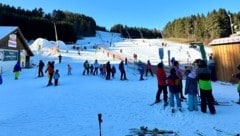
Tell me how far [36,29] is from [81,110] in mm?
91291

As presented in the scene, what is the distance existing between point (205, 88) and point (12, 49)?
3201 cm

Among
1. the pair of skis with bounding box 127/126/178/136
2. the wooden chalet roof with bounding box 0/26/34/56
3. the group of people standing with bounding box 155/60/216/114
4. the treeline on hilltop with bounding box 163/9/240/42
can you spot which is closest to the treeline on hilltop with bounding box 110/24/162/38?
the treeline on hilltop with bounding box 163/9/240/42

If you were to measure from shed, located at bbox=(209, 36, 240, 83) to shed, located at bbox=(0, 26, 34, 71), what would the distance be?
72.6ft

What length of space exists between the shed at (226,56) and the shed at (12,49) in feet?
72.6

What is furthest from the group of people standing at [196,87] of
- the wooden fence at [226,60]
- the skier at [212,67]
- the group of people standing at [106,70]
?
the group of people standing at [106,70]

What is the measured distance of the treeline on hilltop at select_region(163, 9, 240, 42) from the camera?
102 meters

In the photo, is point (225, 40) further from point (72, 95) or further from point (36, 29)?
point (36, 29)

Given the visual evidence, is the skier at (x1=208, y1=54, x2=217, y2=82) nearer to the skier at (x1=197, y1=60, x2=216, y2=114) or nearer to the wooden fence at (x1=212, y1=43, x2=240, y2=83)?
the wooden fence at (x1=212, y1=43, x2=240, y2=83)

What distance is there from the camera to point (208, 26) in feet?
355

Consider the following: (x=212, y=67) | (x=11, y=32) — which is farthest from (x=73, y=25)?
(x=212, y=67)

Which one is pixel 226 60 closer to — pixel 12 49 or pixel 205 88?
pixel 205 88

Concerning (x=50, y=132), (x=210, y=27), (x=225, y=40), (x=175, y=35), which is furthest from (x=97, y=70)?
(x=175, y=35)

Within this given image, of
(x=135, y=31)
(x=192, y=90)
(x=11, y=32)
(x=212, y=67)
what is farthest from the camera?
(x=135, y=31)

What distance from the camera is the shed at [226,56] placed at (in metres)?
21.2
